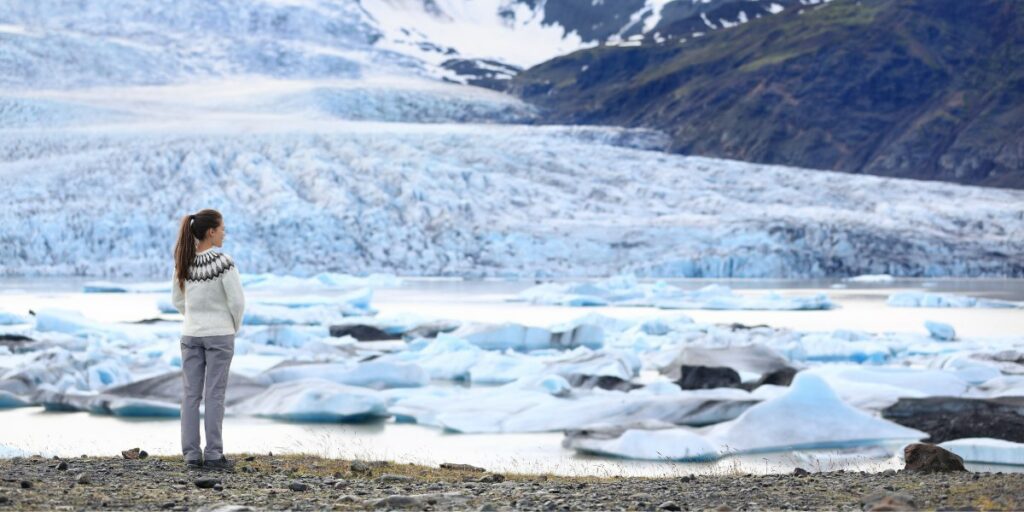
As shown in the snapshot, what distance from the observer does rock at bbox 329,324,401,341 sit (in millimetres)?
15938

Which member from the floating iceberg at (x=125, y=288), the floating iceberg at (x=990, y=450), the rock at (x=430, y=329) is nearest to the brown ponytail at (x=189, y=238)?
the floating iceberg at (x=990, y=450)

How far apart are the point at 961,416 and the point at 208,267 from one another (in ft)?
19.5

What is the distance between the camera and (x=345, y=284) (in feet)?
87.0

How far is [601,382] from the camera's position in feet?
34.1

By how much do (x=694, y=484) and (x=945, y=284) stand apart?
2844 centimetres

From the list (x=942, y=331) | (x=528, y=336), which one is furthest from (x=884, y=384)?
(x=528, y=336)

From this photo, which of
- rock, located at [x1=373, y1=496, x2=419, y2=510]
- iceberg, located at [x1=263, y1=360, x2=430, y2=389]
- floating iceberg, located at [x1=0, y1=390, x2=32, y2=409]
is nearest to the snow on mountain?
iceberg, located at [x1=263, y1=360, x2=430, y2=389]

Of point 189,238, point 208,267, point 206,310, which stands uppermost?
point 189,238

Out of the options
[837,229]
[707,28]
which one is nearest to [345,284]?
[837,229]

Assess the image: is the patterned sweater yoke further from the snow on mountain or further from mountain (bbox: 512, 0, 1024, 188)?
mountain (bbox: 512, 0, 1024, 188)

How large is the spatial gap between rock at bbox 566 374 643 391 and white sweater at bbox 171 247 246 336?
609cm

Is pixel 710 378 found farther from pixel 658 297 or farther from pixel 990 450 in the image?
pixel 658 297

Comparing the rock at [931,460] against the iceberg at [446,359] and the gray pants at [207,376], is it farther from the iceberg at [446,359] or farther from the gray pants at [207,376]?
the iceberg at [446,359]

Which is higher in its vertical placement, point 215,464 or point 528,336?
point 215,464
